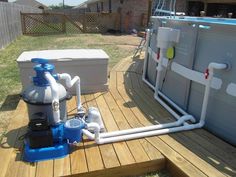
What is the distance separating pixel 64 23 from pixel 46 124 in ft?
43.1

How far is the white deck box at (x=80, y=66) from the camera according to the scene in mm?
3477

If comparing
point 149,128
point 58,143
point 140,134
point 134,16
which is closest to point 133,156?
point 140,134

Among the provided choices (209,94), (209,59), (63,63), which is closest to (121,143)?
(209,94)

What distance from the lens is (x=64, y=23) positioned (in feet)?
47.8

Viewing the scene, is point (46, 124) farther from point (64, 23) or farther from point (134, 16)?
point (134, 16)

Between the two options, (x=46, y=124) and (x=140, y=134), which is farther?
(x=140, y=134)

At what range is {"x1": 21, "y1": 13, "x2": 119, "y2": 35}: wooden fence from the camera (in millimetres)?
14227

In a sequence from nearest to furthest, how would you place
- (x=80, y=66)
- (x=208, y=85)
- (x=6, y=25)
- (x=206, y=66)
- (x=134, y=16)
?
1. (x=208, y=85)
2. (x=206, y=66)
3. (x=80, y=66)
4. (x=6, y=25)
5. (x=134, y=16)

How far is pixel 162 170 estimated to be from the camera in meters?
2.37

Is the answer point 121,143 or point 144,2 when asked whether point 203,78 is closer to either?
point 121,143

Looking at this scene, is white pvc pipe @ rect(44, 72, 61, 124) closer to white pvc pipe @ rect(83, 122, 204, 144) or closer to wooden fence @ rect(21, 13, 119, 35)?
white pvc pipe @ rect(83, 122, 204, 144)

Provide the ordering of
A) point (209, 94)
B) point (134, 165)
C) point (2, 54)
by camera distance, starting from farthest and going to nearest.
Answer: point (2, 54), point (209, 94), point (134, 165)

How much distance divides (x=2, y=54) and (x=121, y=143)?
6.55 meters

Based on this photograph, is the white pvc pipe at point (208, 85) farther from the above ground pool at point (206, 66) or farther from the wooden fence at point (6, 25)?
the wooden fence at point (6, 25)
